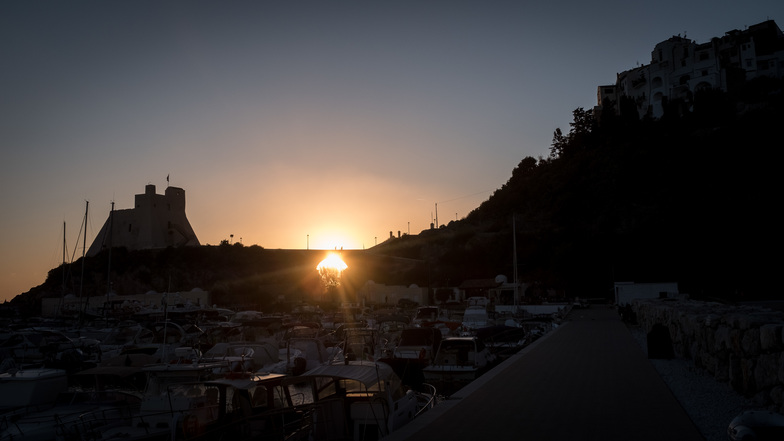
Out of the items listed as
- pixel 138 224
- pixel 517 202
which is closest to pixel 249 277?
pixel 138 224

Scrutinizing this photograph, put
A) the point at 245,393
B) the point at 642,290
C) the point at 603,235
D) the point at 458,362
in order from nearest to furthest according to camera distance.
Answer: the point at 245,393, the point at 458,362, the point at 642,290, the point at 603,235

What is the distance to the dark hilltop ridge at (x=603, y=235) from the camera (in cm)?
7900

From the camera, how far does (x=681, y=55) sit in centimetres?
10850

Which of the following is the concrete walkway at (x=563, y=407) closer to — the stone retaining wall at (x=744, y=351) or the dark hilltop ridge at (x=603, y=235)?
the stone retaining wall at (x=744, y=351)

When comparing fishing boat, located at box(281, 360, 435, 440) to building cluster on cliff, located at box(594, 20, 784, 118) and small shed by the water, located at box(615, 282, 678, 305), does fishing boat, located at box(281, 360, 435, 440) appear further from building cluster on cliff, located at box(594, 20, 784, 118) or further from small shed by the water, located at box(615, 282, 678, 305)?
building cluster on cliff, located at box(594, 20, 784, 118)

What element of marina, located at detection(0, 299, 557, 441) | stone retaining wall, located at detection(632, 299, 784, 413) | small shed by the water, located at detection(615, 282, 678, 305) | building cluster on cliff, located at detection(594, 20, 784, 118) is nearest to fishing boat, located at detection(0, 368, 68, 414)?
marina, located at detection(0, 299, 557, 441)

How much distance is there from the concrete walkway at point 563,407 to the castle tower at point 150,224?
325ft

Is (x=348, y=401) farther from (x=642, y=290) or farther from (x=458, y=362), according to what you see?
(x=642, y=290)

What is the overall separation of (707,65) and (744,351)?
4471 inches

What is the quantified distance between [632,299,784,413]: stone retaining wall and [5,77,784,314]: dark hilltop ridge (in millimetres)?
63484

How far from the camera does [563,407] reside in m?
10.7

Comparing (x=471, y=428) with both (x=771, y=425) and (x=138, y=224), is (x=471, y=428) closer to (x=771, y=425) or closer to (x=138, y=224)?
(x=771, y=425)

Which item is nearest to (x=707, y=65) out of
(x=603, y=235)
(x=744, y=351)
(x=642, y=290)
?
(x=603, y=235)

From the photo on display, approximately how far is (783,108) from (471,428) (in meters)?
114
